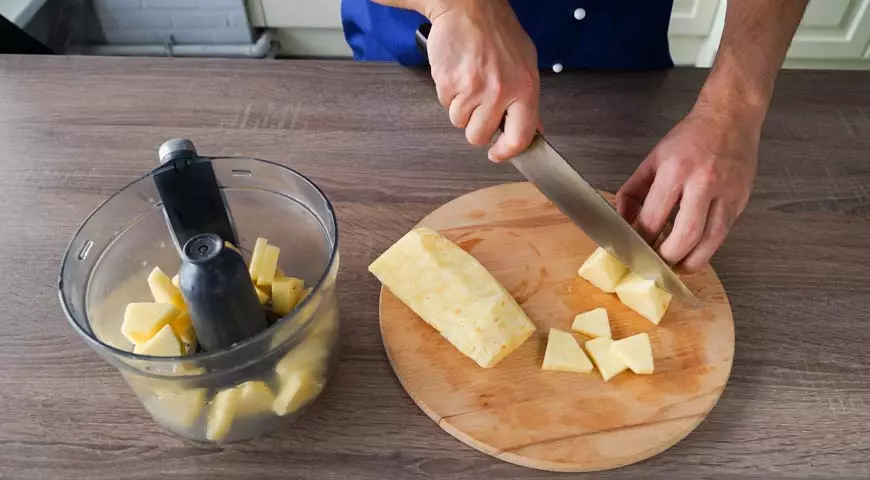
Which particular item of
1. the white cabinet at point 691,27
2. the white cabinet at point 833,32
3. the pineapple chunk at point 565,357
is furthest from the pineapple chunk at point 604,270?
the white cabinet at point 833,32

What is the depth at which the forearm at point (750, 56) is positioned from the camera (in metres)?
1.11

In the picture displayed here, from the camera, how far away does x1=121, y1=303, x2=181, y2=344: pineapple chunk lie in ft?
2.68

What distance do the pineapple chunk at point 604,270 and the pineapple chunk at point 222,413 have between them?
51cm

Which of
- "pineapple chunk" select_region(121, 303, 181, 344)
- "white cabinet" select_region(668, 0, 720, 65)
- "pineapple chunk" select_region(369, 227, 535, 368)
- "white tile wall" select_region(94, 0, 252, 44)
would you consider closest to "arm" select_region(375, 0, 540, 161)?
"pineapple chunk" select_region(369, 227, 535, 368)

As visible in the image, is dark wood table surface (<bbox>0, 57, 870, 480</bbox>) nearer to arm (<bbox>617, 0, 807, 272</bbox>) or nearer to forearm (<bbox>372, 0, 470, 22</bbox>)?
arm (<bbox>617, 0, 807, 272</bbox>)

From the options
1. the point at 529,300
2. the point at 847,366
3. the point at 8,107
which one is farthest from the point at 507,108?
the point at 8,107

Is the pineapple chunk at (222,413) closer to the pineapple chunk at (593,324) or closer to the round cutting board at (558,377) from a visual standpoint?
the round cutting board at (558,377)

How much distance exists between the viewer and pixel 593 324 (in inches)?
38.7

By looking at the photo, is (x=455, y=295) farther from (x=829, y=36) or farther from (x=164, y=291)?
(x=829, y=36)

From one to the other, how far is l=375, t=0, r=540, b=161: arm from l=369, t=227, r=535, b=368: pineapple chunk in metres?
0.16

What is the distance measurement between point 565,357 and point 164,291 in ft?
1.67

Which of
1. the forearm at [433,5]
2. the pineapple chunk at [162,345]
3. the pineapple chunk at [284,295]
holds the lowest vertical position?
the pineapple chunk at [284,295]

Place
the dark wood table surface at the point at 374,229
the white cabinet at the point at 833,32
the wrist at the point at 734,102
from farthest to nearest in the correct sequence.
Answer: the white cabinet at the point at 833,32
the wrist at the point at 734,102
the dark wood table surface at the point at 374,229

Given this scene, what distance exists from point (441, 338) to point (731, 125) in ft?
1.77
